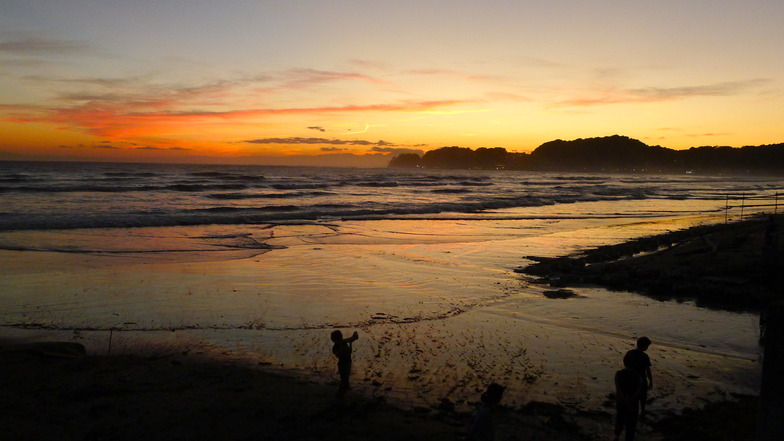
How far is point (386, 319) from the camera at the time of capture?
11.4 meters

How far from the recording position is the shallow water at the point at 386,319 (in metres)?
8.39

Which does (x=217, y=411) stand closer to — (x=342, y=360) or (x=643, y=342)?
(x=342, y=360)

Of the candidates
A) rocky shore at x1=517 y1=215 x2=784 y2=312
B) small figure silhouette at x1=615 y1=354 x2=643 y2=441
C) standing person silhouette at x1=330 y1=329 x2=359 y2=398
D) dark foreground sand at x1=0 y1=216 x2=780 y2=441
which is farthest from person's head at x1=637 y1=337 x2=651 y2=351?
rocky shore at x1=517 y1=215 x2=784 y2=312

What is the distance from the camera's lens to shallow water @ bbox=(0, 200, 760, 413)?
27.5 ft

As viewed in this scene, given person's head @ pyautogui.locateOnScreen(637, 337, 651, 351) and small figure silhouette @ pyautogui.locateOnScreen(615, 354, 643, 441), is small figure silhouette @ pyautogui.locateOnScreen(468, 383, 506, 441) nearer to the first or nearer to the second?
small figure silhouette @ pyautogui.locateOnScreen(615, 354, 643, 441)

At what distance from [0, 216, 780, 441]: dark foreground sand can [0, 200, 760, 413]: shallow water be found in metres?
0.50

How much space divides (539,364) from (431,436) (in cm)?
333

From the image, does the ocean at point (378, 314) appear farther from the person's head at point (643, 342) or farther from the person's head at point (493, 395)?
the person's head at point (493, 395)

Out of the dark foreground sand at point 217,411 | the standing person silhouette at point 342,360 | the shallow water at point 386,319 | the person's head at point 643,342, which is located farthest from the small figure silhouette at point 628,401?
the standing person silhouette at point 342,360

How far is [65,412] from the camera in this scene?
6.75 m

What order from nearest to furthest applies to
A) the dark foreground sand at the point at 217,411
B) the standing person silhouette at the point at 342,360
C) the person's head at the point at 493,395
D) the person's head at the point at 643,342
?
the person's head at the point at 493,395, the dark foreground sand at the point at 217,411, the person's head at the point at 643,342, the standing person silhouette at the point at 342,360

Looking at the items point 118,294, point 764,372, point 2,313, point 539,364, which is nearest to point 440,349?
point 539,364

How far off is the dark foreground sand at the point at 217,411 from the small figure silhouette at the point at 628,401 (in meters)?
0.39

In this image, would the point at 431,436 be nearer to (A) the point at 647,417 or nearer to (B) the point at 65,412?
(A) the point at 647,417
